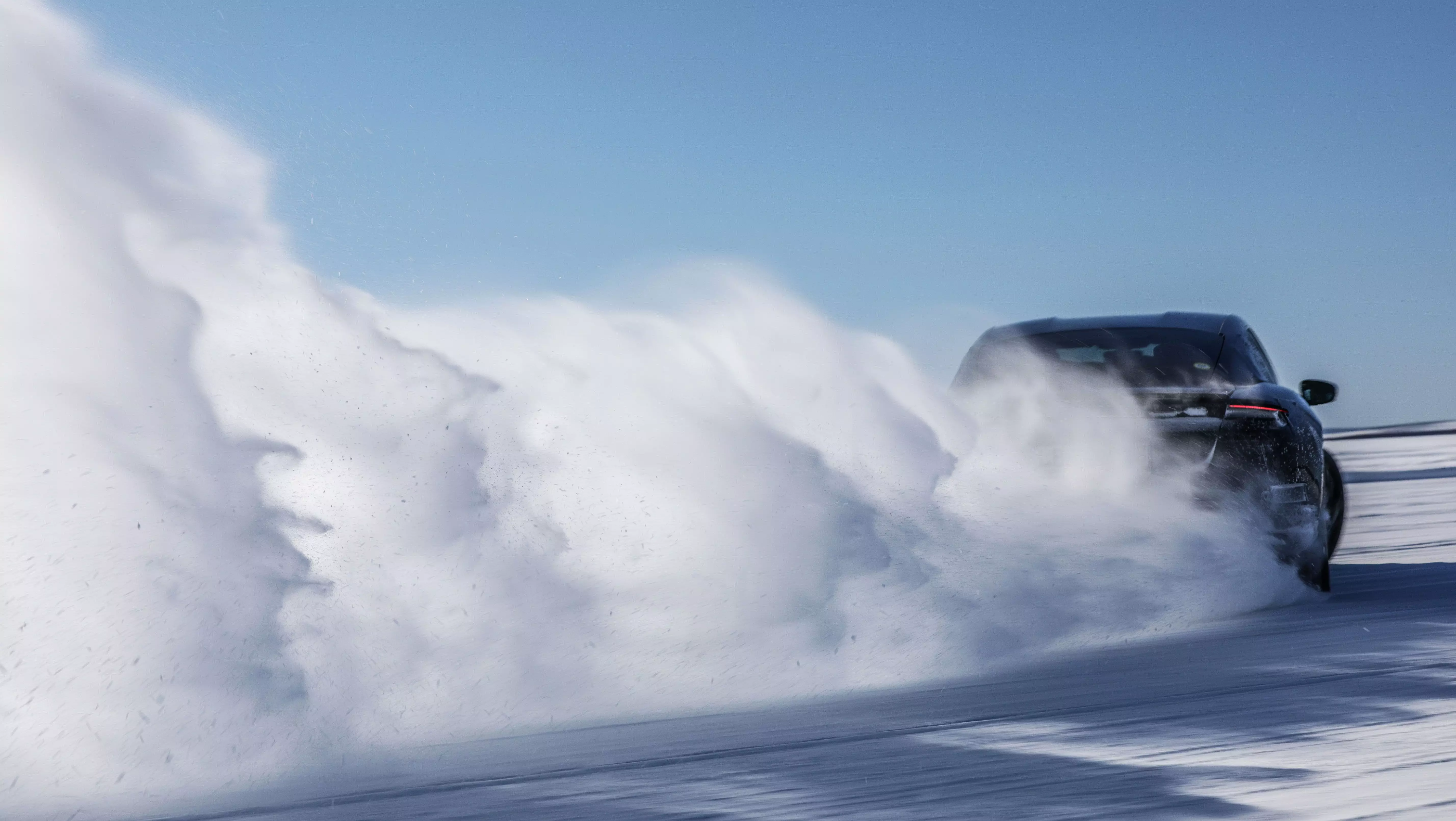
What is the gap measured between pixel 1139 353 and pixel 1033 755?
3531 millimetres

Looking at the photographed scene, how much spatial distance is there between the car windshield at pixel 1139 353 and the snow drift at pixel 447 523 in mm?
312

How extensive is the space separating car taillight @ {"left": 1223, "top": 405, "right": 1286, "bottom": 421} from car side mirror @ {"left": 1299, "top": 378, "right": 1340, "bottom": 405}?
4.11ft

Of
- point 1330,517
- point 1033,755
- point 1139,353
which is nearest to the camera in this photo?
point 1033,755

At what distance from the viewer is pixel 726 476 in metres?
5.61

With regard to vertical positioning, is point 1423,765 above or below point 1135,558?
below

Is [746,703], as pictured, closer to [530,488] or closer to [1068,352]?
[530,488]

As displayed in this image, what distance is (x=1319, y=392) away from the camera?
7.38 m

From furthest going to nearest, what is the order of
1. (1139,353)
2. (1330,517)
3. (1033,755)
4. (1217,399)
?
(1330,517), (1139,353), (1217,399), (1033,755)

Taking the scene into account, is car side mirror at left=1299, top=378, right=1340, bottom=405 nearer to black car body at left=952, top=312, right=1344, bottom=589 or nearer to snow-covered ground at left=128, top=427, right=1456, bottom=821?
black car body at left=952, top=312, right=1344, bottom=589

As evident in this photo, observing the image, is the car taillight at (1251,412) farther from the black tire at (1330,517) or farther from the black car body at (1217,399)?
the black tire at (1330,517)

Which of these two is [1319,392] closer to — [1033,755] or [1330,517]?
[1330,517]

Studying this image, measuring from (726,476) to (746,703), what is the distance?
1344 millimetres

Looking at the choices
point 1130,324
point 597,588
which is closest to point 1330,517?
point 1130,324

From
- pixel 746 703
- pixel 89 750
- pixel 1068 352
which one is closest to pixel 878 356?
pixel 1068 352
